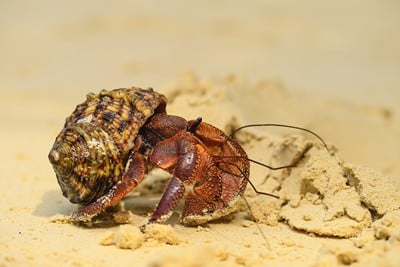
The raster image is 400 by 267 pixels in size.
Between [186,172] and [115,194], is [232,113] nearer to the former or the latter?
[186,172]

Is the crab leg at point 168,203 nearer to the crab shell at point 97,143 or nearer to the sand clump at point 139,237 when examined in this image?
the sand clump at point 139,237

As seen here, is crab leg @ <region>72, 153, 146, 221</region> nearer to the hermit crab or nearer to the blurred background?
the hermit crab

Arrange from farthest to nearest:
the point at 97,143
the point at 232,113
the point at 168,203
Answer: the point at 232,113 → the point at 97,143 → the point at 168,203

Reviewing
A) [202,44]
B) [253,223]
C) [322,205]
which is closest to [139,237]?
[253,223]

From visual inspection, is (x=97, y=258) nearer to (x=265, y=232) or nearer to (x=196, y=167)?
(x=196, y=167)

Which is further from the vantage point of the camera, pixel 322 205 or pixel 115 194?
pixel 322 205

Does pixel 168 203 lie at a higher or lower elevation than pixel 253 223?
higher

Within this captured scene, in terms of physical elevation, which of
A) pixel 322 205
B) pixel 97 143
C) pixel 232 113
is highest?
pixel 97 143

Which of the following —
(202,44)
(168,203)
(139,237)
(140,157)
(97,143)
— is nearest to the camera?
(139,237)
